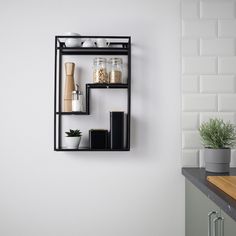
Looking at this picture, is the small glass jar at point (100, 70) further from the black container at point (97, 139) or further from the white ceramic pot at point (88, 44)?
the black container at point (97, 139)

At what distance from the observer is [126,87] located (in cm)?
185

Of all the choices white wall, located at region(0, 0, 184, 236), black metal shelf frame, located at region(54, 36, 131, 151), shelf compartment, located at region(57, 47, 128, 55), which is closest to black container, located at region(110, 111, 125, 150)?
black metal shelf frame, located at region(54, 36, 131, 151)

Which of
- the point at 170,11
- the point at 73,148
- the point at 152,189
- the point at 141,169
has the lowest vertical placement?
the point at 152,189

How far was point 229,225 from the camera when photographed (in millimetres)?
1151

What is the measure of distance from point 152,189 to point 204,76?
806 mm

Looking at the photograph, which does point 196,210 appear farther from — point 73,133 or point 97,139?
point 73,133

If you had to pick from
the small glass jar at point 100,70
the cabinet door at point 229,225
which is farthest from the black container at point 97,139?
the cabinet door at point 229,225

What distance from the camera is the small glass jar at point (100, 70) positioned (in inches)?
72.3

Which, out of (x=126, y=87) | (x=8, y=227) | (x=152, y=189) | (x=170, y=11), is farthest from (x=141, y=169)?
(x=170, y=11)

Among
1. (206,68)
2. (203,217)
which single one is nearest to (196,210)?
(203,217)

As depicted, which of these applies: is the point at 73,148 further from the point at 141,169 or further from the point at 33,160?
the point at 141,169

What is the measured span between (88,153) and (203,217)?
81 cm

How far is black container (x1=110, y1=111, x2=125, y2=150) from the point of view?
5.98 feet

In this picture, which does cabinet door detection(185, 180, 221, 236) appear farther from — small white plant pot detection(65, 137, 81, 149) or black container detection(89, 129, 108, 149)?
small white plant pot detection(65, 137, 81, 149)
